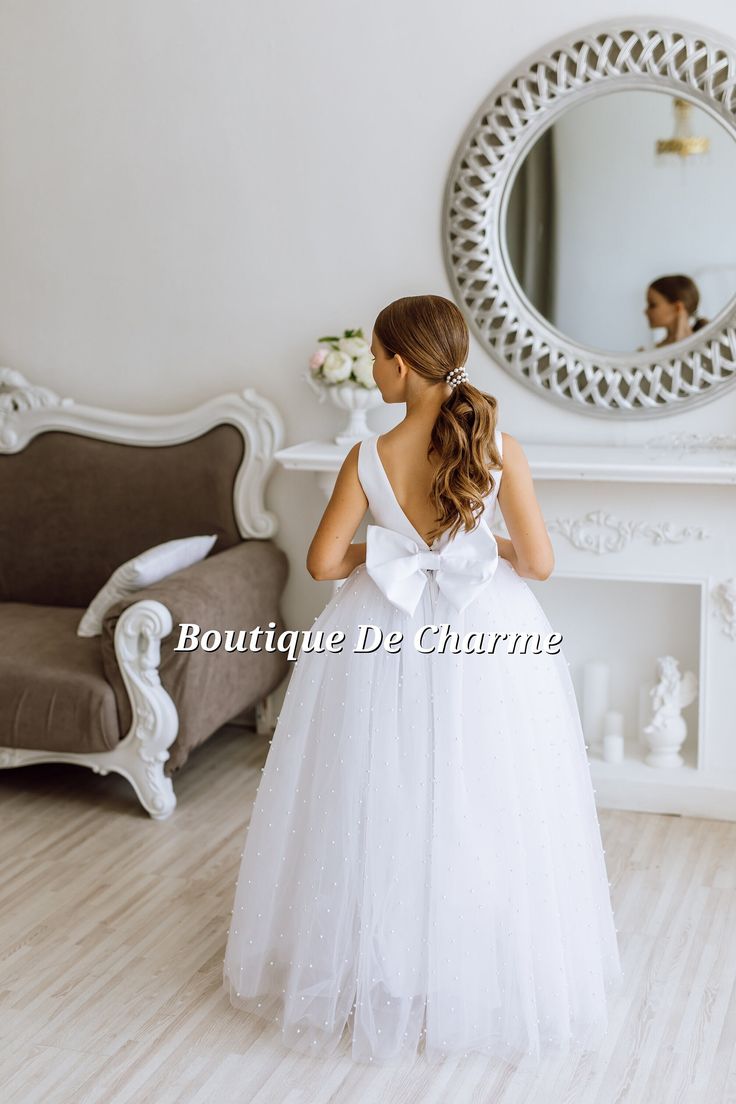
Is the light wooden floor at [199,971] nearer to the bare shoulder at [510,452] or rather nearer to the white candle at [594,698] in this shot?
the white candle at [594,698]

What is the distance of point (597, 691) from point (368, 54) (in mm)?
2038

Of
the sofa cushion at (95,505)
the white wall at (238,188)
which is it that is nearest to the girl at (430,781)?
the white wall at (238,188)

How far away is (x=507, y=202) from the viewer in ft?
11.7

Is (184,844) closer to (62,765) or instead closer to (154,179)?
(62,765)

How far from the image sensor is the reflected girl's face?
3451 mm

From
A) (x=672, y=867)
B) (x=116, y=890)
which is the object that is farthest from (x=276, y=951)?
(x=672, y=867)

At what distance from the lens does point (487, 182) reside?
354 centimetres

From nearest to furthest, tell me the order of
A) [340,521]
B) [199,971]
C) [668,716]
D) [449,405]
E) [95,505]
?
[449,405] < [340,521] < [199,971] < [668,716] < [95,505]

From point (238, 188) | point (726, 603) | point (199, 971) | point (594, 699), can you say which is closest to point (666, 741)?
point (594, 699)

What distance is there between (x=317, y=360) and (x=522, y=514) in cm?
144

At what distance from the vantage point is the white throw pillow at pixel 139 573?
11.5 feet

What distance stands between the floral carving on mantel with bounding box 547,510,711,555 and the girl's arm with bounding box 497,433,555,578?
43.9 inches

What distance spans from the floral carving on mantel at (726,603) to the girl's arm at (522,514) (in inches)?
45.7

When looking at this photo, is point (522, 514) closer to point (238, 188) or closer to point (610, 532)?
point (610, 532)
